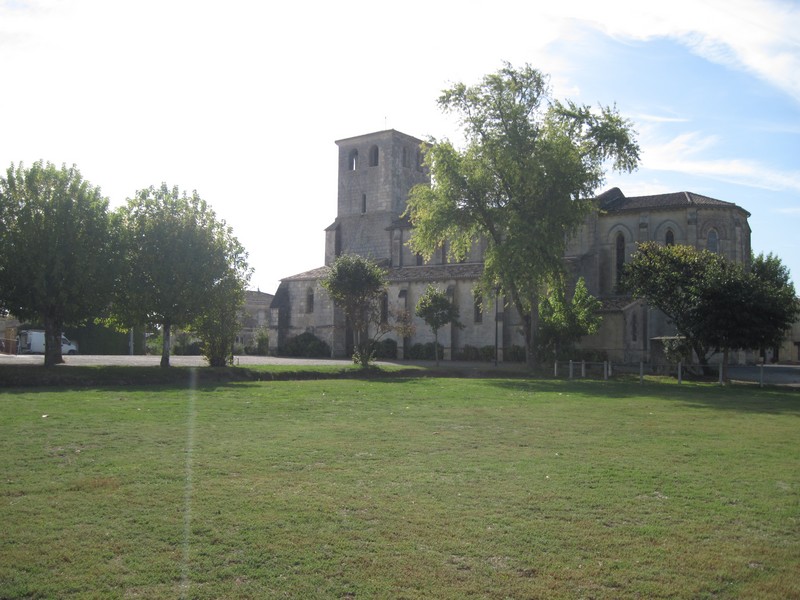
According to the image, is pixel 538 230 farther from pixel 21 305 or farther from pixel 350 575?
pixel 350 575

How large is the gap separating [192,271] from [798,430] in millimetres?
22827

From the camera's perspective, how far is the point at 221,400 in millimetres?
19344

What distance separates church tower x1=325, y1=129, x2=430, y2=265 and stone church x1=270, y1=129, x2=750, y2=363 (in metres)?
0.08

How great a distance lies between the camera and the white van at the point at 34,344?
49688 millimetres

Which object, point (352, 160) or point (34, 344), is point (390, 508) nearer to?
point (34, 344)

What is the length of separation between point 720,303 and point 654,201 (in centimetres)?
2065

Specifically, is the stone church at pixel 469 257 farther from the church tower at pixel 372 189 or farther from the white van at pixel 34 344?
the white van at pixel 34 344

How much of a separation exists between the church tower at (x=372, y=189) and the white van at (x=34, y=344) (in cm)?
2075

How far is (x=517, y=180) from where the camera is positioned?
34.9 m

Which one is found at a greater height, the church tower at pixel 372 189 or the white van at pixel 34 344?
the church tower at pixel 372 189

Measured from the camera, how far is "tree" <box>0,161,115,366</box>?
2677 cm

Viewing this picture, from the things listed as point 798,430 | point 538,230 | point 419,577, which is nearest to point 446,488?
point 419,577

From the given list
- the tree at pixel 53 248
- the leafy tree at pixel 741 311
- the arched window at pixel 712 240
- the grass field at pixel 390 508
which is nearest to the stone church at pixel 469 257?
the arched window at pixel 712 240

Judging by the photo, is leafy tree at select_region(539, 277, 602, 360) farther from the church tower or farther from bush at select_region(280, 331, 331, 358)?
the church tower
